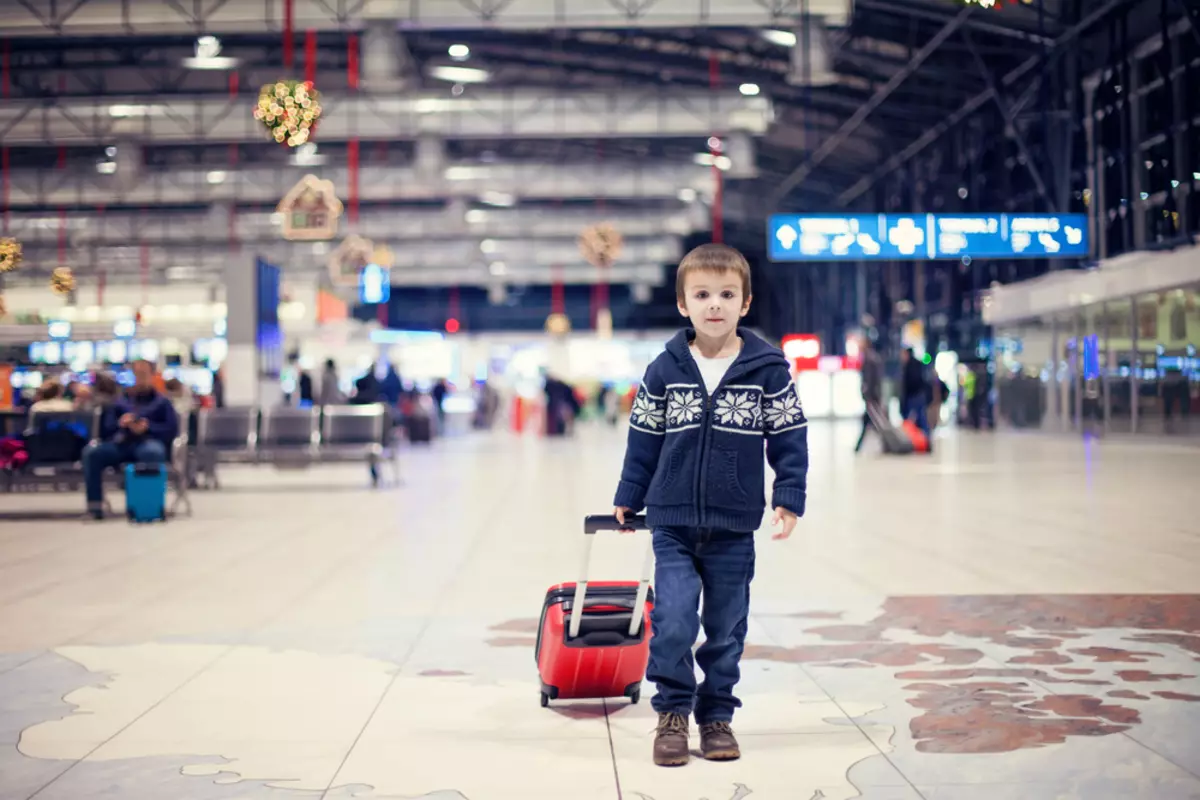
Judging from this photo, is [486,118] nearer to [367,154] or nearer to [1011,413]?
[367,154]

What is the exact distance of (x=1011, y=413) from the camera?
1325 inches

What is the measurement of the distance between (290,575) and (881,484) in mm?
9322

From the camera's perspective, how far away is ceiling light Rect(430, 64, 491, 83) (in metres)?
28.7

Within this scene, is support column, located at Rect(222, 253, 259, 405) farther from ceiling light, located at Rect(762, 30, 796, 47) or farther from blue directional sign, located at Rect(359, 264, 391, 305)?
ceiling light, located at Rect(762, 30, 796, 47)

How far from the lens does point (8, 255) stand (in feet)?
41.6

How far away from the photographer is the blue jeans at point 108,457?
12180 mm

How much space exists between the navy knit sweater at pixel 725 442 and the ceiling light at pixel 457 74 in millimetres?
25687

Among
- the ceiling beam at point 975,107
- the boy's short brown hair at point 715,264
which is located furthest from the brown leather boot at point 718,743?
the ceiling beam at point 975,107

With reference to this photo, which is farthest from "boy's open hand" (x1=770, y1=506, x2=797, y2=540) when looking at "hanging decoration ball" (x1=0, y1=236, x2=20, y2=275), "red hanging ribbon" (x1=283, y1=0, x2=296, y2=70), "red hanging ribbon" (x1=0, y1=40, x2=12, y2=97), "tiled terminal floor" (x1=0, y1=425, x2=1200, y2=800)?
"red hanging ribbon" (x1=0, y1=40, x2=12, y2=97)

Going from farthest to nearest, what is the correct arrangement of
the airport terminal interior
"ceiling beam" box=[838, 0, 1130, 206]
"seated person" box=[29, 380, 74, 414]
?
"ceiling beam" box=[838, 0, 1130, 206] < "seated person" box=[29, 380, 74, 414] < the airport terminal interior

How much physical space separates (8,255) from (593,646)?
998 centimetres

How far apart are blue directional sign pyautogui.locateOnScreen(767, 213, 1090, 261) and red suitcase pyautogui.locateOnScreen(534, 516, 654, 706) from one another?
69.3 feet

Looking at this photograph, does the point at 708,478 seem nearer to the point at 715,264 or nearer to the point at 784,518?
the point at 784,518

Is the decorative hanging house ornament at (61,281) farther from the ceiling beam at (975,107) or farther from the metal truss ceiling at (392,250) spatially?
the metal truss ceiling at (392,250)
